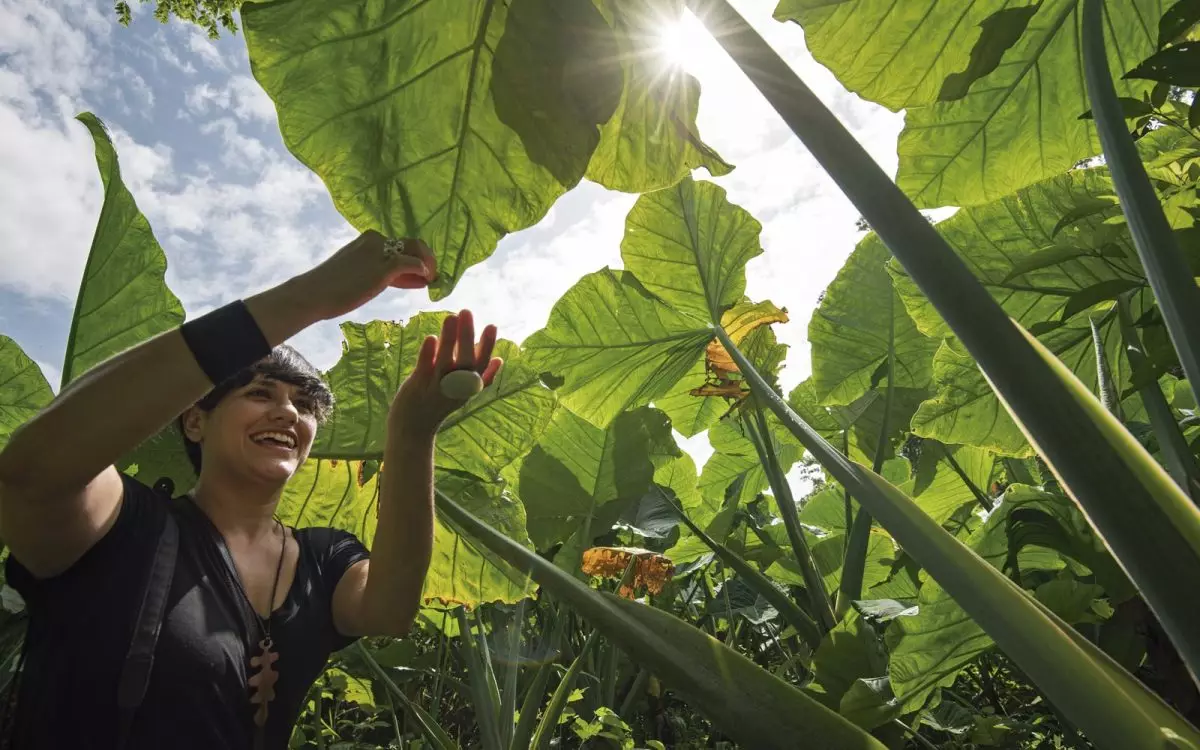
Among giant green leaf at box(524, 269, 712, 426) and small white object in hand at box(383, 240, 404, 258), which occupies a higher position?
giant green leaf at box(524, 269, 712, 426)

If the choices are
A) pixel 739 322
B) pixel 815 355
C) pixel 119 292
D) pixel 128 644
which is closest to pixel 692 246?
pixel 739 322

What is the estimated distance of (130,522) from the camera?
99cm

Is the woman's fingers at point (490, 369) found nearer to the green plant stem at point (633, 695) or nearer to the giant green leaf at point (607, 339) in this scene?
the giant green leaf at point (607, 339)

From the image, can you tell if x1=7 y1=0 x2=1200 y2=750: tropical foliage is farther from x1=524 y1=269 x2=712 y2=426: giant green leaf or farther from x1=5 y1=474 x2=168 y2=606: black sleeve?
x1=5 y1=474 x2=168 y2=606: black sleeve

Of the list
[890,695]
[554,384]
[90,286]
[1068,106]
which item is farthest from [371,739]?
[1068,106]

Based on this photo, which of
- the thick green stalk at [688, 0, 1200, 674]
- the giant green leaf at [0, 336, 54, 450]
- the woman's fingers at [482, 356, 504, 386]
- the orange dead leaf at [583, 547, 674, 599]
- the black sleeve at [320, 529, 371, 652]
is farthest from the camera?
the orange dead leaf at [583, 547, 674, 599]

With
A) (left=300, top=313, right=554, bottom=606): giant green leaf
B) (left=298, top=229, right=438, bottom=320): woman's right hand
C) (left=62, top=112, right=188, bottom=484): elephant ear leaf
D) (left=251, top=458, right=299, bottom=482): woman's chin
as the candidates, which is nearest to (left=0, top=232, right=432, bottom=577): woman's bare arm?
(left=298, top=229, right=438, bottom=320): woman's right hand

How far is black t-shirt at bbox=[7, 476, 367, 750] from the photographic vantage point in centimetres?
88

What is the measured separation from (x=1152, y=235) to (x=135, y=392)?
922mm

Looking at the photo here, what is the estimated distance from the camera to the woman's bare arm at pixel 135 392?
75 centimetres

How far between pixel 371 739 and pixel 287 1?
2.90 metres

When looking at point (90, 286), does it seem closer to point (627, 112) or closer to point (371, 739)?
point (627, 112)

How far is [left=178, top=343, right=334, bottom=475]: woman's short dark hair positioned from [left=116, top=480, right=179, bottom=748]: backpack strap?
337mm

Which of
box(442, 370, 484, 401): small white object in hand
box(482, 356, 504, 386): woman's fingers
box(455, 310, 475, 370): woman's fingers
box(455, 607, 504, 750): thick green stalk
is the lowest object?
box(455, 607, 504, 750): thick green stalk
